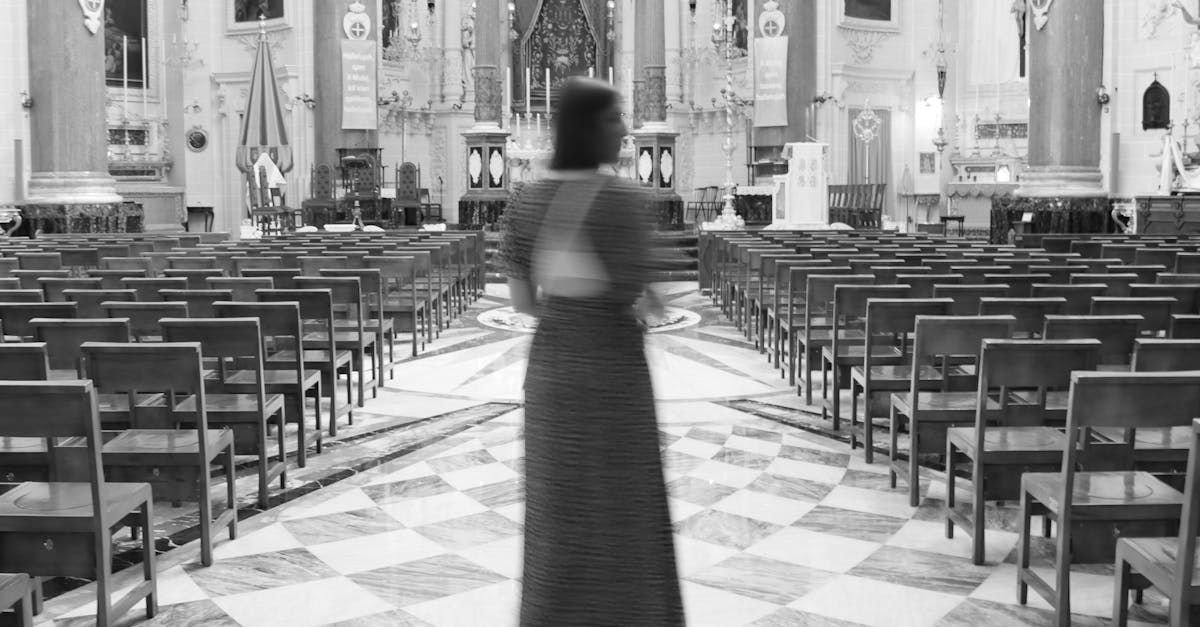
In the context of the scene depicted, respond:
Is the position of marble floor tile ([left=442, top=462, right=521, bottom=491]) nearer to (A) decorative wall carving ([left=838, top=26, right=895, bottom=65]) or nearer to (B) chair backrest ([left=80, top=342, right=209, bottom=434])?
(B) chair backrest ([left=80, top=342, right=209, bottom=434])

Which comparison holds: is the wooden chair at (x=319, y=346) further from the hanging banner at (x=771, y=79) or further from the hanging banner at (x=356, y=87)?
the hanging banner at (x=771, y=79)

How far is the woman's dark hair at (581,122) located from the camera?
8.94 ft

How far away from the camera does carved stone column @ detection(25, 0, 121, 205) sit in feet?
47.4

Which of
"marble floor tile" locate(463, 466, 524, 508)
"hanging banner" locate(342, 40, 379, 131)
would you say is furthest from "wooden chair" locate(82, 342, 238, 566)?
"hanging banner" locate(342, 40, 379, 131)

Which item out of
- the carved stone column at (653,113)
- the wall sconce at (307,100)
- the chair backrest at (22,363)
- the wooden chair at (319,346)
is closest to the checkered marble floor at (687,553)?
the wooden chair at (319,346)

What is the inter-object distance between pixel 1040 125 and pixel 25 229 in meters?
13.2

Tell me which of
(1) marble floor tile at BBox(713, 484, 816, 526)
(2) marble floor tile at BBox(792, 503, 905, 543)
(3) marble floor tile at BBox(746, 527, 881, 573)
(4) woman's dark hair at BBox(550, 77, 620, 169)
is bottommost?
(3) marble floor tile at BBox(746, 527, 881, 573)

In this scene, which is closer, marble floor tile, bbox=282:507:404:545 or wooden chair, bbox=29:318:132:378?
marble floor tile, bbox=282:507:404:545

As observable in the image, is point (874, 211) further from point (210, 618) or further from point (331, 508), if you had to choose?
point (210, 618)

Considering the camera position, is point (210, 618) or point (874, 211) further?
point (874, 211)

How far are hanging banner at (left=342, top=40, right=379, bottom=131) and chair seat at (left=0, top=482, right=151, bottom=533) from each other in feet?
57.0

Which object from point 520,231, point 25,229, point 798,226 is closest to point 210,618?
point 520,231

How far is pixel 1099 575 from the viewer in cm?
449

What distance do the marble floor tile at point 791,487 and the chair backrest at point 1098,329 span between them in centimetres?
139
